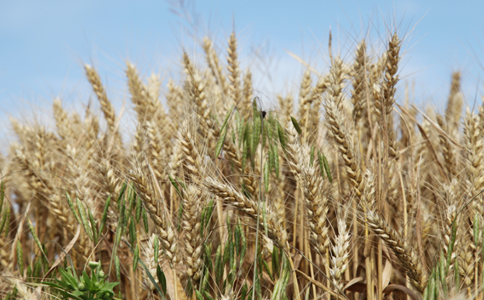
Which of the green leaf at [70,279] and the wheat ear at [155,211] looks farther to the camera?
the wheat ear at [155,211]

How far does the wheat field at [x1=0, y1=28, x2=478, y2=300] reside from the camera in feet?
5.26

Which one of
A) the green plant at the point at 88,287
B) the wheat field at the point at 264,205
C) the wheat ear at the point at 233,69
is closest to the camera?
the green plant at the point at 88,287

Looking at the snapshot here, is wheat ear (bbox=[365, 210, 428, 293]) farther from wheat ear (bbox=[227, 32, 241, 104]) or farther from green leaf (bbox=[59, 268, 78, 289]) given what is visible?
wheat ear (bbox=[227, 32, 241, 104])

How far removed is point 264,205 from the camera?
1509 millimetres

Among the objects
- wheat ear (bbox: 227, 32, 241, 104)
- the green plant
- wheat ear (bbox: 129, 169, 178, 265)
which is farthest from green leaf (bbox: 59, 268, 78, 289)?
wheat ear (bbox: 227, 32, 241, 104)

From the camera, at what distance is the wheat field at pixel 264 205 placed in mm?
1603

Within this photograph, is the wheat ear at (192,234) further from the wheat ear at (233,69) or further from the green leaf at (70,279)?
the wheat ear at (233,69)

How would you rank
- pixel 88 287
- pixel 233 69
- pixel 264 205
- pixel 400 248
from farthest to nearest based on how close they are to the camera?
1. pixel 233 69
2. pixel 400 248
3. pixel 264 205
4. pixel 88 287

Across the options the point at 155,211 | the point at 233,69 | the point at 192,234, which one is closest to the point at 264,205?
the point at 192,234

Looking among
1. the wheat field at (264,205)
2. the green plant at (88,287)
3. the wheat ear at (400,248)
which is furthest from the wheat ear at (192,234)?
the wheat ear at (400,248)

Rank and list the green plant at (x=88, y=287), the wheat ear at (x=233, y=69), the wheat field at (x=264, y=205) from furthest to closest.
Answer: the wheat ear at (x=233, y=69), the wheat field at (x=264, y=205), the green plant at (x=88, y=287)

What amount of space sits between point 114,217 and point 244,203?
840 millimetres

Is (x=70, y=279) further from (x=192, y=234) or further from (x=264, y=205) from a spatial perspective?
(x=264, y=205)

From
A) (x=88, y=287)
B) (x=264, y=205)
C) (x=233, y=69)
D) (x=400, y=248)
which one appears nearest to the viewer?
(x=88, y=287)
